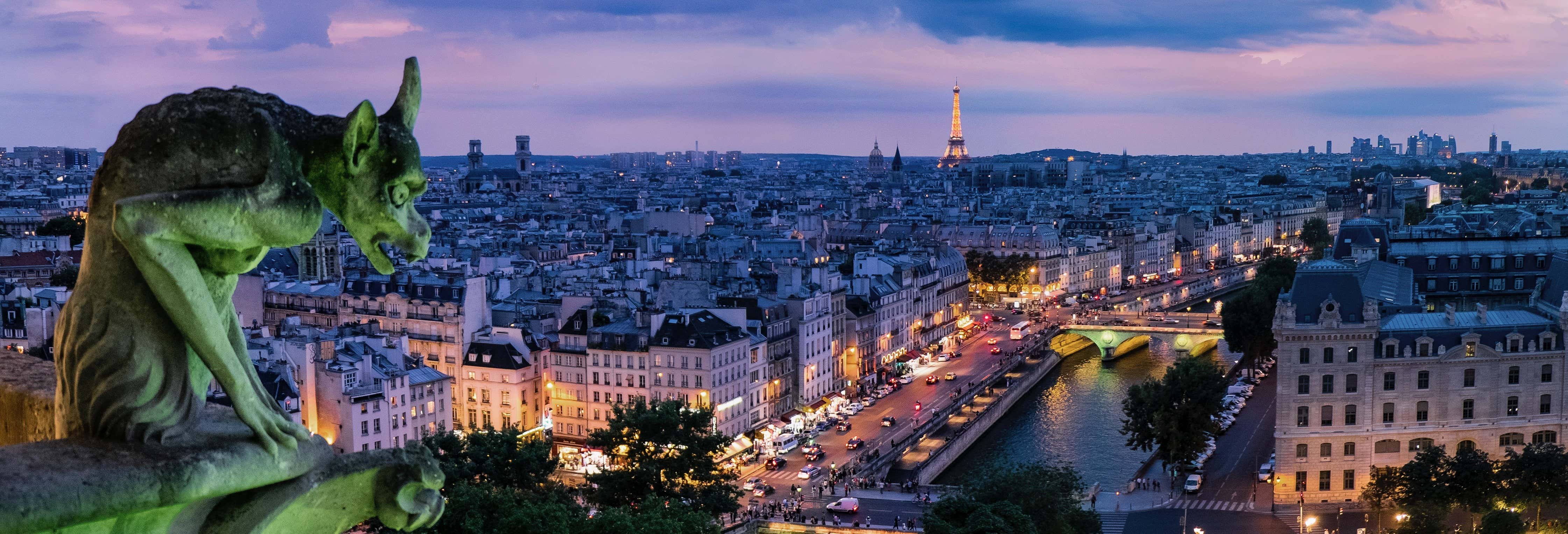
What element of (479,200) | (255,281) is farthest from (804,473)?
(479,200)

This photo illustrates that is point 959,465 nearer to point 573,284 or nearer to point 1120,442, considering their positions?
point 1120,442

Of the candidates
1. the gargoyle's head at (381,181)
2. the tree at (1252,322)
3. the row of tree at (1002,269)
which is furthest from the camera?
the row of tree at (1002,269)

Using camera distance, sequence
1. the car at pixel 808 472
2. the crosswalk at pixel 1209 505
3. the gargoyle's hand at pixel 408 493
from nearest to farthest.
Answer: the gargoyle's hand at pixel 408 493 → the crosswalk at pixel 1209 505 → the car at pixel 808 472

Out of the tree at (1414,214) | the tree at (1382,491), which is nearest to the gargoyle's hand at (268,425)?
the tree at (1382,491)

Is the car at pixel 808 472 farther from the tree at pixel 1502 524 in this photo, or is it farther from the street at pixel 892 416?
the tree at pixel 1502 524

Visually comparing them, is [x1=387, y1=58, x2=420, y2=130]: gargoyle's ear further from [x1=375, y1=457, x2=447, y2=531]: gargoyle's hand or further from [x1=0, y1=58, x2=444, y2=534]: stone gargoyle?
[x1=375, y1=457, x2=447, y2=531]: gargoyle's hand

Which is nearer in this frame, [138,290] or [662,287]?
[138,290]
